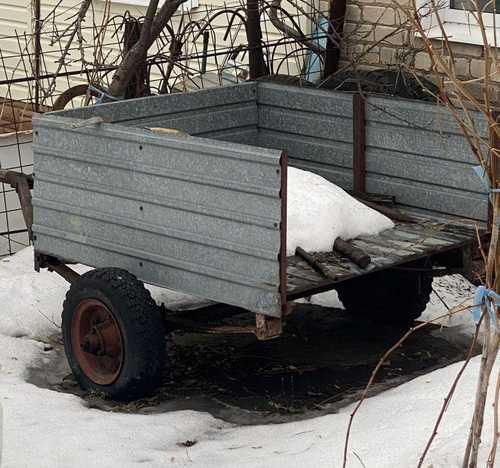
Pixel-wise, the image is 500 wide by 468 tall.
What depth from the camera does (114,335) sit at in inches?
225

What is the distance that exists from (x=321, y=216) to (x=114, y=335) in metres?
1.13

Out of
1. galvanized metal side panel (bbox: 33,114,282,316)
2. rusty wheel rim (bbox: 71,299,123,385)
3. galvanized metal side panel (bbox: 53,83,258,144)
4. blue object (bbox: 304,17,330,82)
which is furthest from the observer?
blue object (bbox: 304,17,330,82)

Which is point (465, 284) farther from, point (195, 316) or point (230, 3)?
point (230, 3)

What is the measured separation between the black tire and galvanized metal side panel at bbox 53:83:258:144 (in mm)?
1092

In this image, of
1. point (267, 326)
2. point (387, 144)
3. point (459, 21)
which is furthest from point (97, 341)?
point (459, 21)

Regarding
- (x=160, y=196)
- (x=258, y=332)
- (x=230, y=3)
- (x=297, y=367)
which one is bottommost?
(x=297, y=367)

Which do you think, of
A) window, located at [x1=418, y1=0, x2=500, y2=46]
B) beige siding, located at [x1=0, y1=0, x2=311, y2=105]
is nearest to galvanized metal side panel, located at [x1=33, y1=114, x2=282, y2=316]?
window, located at [x1=418, y1=0, x2=500, y2=46]

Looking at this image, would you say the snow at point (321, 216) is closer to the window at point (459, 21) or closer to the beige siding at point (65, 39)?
the window at point (459, 21)

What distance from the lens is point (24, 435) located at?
5.12m

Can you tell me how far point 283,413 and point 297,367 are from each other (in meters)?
0.73

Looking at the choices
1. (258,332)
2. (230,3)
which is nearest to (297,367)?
(258,332)

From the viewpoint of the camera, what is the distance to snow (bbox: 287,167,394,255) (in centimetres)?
577

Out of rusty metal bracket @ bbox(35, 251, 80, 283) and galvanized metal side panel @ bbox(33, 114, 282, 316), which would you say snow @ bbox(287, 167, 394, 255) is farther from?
rusty metal bracket @ bbox(35, 251, 80, 283)

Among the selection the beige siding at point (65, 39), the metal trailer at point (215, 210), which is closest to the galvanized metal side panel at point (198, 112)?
the metal trailer at point (215, 210)
